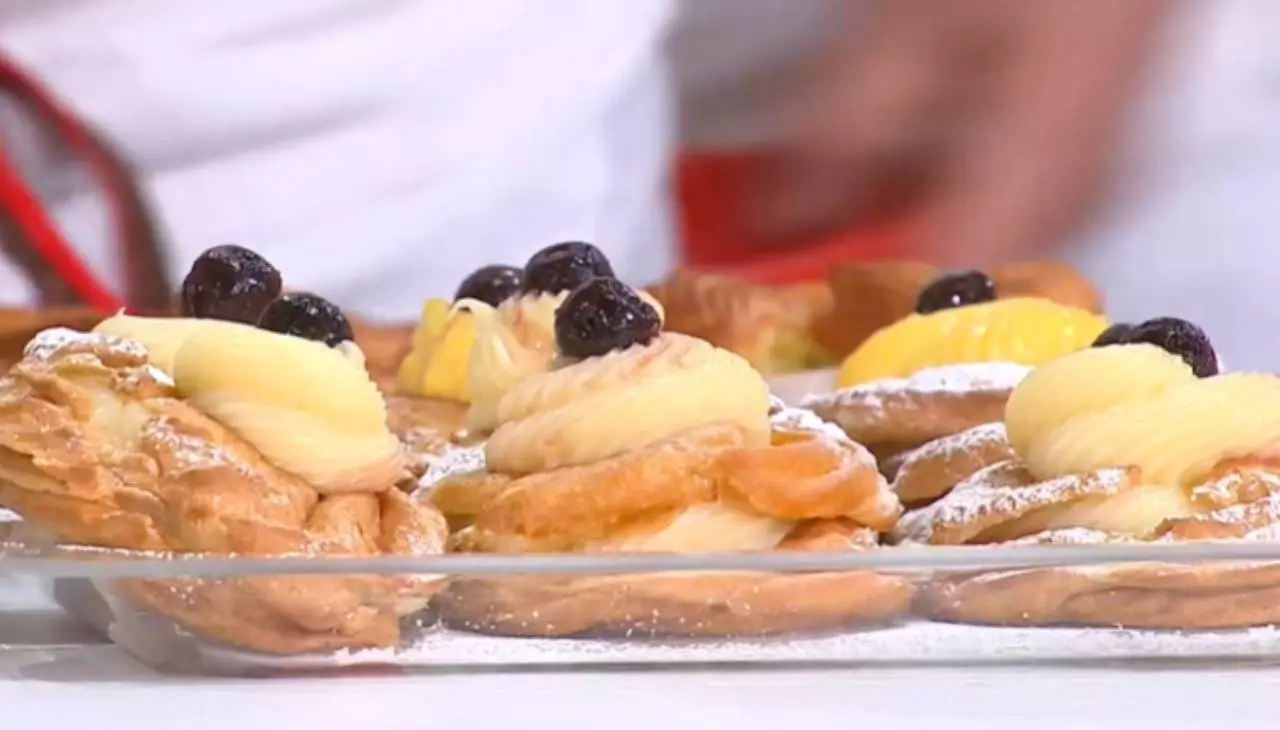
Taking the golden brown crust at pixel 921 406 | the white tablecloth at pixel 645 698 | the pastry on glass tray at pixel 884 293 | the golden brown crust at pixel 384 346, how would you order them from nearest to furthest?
the white tablecloth at pixel 645 698
the golden brown crust at pixel 921 406
the golden brown crust at pixel 384 346
the pastry on glass tray at pixel 884 293

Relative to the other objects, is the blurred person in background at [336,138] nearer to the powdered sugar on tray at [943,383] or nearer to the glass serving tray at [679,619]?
the powdered sugar on tray at [943,383]

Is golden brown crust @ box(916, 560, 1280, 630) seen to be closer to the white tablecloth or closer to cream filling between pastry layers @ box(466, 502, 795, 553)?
the white tablecloth

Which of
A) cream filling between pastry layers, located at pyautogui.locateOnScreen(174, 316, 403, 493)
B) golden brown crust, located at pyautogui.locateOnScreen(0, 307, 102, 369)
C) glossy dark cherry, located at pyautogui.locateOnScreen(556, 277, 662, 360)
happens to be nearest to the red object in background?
golden brown crust, located at pyautogui.locateOnScreen(0, 307, 102, 369)

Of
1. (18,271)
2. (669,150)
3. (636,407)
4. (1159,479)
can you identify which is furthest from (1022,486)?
(18,271)

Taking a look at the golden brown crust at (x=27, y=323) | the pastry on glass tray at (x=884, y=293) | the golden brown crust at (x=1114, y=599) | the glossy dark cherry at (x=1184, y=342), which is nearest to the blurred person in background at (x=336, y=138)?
the golden brown crust at (x=27, y=323)

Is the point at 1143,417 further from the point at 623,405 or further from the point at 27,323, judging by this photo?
the point at 27,323
